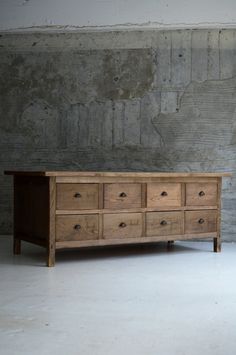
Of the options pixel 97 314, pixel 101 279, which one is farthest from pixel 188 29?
pixel 97 314

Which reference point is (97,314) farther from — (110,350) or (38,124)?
(38,124)

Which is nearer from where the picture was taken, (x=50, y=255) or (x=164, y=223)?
(x=50, y=255)

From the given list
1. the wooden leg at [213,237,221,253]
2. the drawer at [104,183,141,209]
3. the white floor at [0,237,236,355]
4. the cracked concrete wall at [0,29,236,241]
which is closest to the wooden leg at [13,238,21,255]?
the white floor at [0,237,236,355]

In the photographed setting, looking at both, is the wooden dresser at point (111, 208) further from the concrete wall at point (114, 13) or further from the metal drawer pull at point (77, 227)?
the concrete wall at point (114, 13)

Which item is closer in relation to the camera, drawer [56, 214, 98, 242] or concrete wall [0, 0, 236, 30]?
drawer [56, 214, 98, 242]

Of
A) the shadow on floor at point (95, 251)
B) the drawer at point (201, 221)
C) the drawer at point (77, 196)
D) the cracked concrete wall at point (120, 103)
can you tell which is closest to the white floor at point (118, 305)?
the shadow on floor at point (95, 251)

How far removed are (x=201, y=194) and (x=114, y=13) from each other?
2.51 metres

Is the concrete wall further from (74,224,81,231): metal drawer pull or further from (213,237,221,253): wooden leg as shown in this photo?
(74,224,81,231): metal drawer pull

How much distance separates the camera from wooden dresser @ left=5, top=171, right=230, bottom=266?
13.4ft

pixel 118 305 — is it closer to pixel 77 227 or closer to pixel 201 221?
pixel 77 227

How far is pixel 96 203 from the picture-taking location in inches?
168

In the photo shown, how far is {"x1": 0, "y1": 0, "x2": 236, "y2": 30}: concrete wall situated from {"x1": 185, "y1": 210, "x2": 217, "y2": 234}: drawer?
90.7 inches

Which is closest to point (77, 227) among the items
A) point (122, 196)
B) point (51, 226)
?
point (51, 226)

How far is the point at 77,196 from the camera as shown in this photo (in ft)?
13.6
